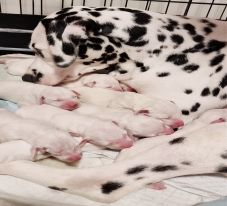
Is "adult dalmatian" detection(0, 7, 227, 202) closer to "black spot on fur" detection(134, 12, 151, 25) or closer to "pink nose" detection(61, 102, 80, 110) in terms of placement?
"black spot on fur" detection(134, 12, 151, 25)

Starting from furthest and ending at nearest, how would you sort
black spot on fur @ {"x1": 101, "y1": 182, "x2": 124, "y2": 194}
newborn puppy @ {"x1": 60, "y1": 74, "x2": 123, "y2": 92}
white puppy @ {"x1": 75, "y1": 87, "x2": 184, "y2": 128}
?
newborn puppy @ {"x1": 60, "y1": 74, "x2": 123, "y2": 92} → white puppy @ {"x1": 75, "y1": 87, "x2": 184, "y2": 128} → black spot on fur @ {"x1": 101, "y1": 182, "x2": 124, "y2": 194}

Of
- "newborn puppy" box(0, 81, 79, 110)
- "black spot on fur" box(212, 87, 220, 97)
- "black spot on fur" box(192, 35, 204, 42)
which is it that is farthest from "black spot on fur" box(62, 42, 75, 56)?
"black spot on fur" box(212, 87, 220, 97)

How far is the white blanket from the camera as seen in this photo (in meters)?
1.54

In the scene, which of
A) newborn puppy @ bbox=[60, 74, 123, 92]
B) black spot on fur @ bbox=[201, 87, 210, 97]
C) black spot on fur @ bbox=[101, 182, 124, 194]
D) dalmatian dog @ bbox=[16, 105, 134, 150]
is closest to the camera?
black spot on fur @ bbox=[101, 182, 124, 194]

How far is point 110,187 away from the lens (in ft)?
5.02

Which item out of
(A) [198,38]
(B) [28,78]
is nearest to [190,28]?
(A) [198,38]

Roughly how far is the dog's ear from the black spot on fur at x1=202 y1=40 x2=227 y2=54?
62cm

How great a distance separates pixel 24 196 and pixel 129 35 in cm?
94

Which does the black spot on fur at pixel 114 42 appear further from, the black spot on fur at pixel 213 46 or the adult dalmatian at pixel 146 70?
the black spot on fur at pixel 213 46

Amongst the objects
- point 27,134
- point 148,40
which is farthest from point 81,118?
point 148,40

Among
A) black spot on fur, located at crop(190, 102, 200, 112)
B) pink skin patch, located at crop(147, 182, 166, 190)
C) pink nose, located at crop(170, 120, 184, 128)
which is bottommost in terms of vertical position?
pink skin patch, located at crop(147, 182, 166, 190)

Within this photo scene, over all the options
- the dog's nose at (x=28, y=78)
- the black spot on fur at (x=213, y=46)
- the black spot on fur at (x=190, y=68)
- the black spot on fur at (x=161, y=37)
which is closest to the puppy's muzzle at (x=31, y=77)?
the dog's nose at (x=28, y=78)

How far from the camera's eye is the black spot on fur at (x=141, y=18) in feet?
5.97

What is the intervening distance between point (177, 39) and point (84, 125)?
0.67 meters
